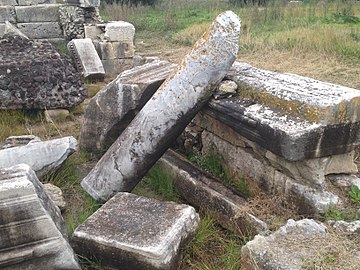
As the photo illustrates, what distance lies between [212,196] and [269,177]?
1.50ft

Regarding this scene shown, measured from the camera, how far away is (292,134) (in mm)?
2664

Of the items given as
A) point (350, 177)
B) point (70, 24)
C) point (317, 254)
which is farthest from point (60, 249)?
point (70, 24)

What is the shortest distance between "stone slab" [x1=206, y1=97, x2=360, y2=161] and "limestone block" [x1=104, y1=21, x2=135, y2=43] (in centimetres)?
555

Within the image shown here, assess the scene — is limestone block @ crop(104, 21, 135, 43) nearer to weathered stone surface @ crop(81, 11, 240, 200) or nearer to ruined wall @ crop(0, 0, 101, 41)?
ruined wall @ crop(0, 0, 101, 41)

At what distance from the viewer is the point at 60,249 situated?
258cm

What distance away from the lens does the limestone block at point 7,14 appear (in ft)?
28.9

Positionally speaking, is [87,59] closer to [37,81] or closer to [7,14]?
[37,81]

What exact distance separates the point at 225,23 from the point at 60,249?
1975 millimetres

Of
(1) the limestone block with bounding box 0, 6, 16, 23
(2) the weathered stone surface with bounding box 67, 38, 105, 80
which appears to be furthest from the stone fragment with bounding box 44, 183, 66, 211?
(1) the limestone block with bounding box 0, 6, 16, 23

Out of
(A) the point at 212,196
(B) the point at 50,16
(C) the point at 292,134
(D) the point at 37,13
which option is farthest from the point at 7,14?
(C) the point at 292,134

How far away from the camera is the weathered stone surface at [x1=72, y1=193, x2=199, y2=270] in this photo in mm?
2562

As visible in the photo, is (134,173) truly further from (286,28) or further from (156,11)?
(156,11)

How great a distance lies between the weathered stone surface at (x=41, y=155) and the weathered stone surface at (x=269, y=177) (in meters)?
1.28

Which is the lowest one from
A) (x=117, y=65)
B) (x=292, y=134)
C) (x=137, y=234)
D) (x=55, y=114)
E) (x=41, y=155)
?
(x=117, y=65)
